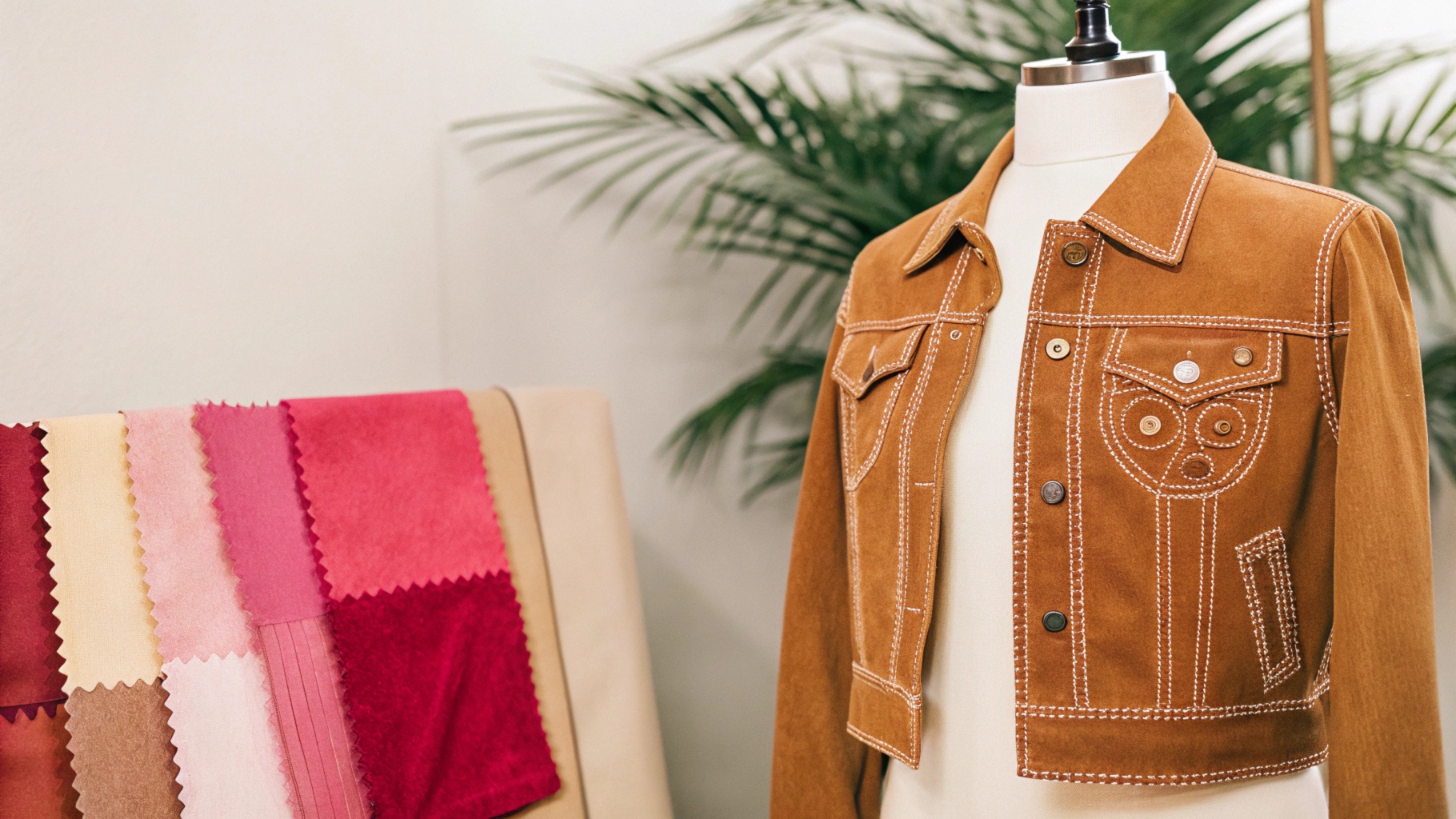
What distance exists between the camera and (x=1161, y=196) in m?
0.85

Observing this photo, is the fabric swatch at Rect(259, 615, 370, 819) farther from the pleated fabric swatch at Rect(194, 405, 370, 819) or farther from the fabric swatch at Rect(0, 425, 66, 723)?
the fabric swatch at Rect(0, 425, 66, 723)

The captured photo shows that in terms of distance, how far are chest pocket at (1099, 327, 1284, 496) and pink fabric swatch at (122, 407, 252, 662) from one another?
2.78ft

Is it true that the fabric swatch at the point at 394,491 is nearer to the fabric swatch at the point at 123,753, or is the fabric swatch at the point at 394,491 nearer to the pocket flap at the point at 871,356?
the fabric swatch at the point at 123,753

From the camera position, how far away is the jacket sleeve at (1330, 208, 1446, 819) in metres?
0.73

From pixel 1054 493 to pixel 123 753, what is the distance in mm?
857

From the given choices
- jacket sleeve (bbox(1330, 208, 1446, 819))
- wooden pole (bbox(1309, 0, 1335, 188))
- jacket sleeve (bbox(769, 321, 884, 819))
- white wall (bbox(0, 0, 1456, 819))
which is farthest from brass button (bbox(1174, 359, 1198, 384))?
white wall (bbox(0, 0, 1456, 819))

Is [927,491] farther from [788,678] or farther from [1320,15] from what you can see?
[1320,15]

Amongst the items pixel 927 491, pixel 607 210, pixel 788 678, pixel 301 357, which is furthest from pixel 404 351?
pixel 927 491

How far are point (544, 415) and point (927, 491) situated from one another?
55 centimetres

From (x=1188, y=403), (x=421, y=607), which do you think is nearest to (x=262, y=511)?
(x=421, y=607)

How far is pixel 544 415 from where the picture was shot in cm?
126

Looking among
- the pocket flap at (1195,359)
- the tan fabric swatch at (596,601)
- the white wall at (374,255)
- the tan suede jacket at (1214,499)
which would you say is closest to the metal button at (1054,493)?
the tan suede jacket at (1214,499)

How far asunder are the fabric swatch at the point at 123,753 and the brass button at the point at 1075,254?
3.02 ft

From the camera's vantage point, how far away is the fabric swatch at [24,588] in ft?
2.86
